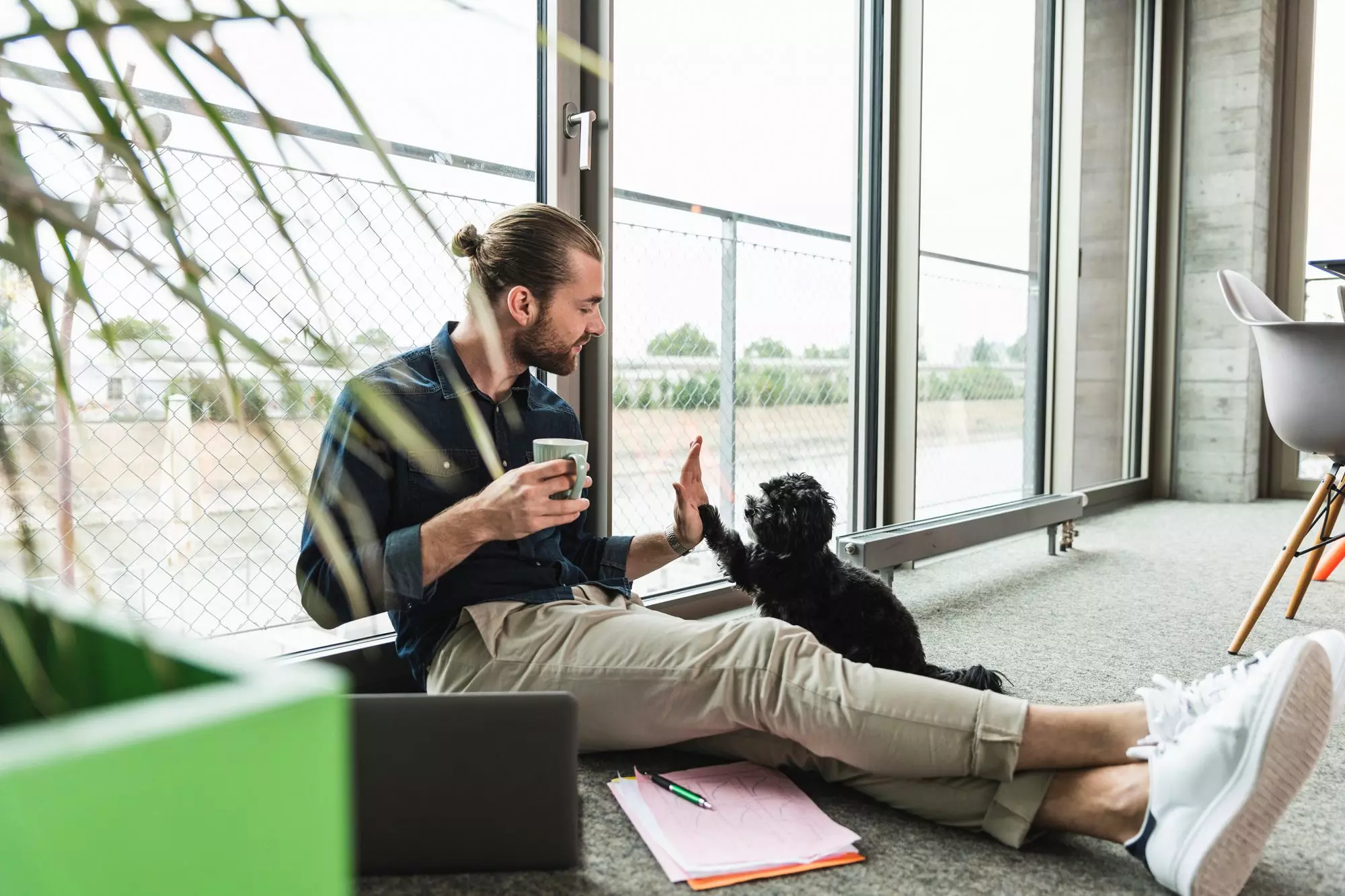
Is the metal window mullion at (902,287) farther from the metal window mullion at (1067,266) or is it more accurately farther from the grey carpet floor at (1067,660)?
the metal window mullion at (1067,266)

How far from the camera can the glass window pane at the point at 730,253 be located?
7.69 feet

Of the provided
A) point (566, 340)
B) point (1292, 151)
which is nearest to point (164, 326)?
point (566, 340)

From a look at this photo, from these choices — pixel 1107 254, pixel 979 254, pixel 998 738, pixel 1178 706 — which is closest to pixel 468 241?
pixel 998 738

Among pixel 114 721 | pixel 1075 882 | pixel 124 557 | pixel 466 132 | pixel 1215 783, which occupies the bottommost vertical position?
pixel 1075 882

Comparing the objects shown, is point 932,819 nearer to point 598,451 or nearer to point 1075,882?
point 1075,882

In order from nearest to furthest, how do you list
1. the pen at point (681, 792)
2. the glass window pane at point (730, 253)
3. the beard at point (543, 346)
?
the pen at point (681, 792) < the beard at point (543, 346) < the glass window pane at point (730, 253)

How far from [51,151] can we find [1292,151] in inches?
216

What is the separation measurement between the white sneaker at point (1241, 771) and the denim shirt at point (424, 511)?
0.90m

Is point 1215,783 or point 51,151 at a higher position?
point 51,151

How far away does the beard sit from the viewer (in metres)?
1.56

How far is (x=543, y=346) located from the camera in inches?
62.1

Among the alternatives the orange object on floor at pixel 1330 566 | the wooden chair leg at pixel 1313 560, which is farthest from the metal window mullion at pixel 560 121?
the orange object on floor at pixel 1330 566

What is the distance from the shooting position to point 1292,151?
15.8ft

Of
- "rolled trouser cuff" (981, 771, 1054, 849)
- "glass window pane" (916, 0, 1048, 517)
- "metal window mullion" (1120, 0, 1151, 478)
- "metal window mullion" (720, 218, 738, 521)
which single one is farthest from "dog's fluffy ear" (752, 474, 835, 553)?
"metal window mullion" (1120, 0, 1151, 478)
